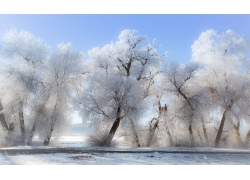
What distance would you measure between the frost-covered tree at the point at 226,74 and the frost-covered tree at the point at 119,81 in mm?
5091

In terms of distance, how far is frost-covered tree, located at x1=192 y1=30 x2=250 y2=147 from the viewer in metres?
22.6

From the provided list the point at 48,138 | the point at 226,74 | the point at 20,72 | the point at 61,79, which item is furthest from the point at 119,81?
the point at 226,74

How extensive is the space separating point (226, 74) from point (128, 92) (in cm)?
965

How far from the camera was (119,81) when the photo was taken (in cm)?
2077

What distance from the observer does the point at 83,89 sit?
23.3 m

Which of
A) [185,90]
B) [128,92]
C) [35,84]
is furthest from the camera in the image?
[185,90]

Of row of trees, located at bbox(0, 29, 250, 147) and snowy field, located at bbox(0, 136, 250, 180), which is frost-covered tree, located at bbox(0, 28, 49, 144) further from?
snowy field, located at bbox(0, 136, 250, 180)

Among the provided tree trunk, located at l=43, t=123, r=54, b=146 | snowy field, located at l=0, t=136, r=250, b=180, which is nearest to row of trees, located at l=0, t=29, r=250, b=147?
tree trunk, located at l=43, t=123, r=54, b=146
